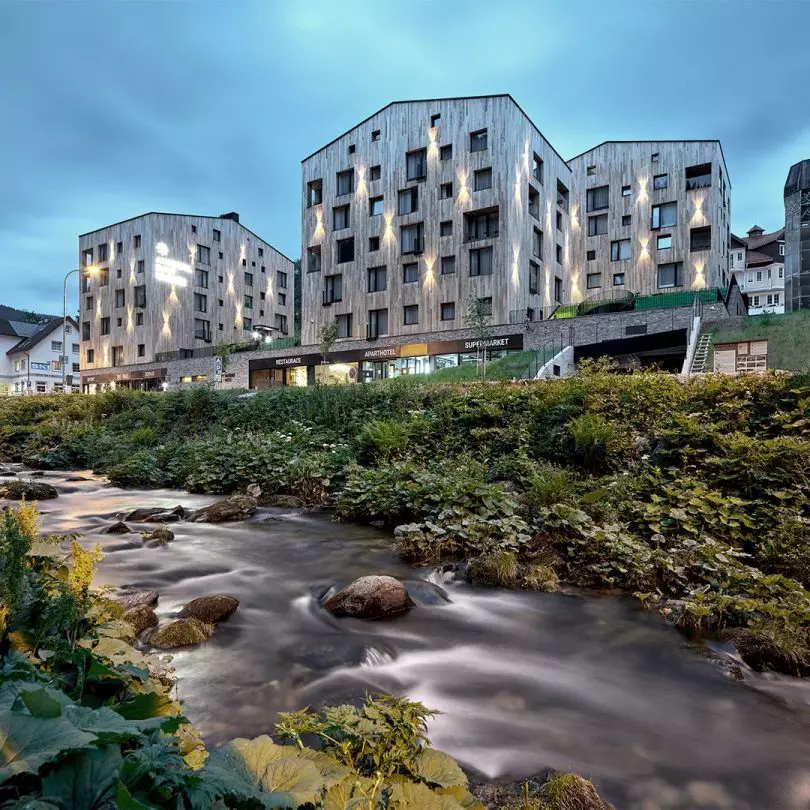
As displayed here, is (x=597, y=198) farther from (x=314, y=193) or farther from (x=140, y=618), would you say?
(x=140, y=618)

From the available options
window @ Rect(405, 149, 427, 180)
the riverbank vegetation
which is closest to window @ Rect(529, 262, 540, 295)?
window @ Rect(405, 149, 427, 180)

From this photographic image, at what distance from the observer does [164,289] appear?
52.1 m

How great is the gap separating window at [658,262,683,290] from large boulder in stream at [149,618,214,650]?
155ft

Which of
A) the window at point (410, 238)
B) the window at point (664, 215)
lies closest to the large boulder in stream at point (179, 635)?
the window at point (410, 238)

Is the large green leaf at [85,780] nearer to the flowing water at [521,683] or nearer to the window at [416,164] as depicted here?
the flowing water at [521,683]

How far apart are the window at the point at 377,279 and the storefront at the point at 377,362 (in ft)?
16.4

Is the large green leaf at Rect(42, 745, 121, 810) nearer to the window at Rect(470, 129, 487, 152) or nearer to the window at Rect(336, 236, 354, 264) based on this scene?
the window at Rect(470, 129, 487, 152)

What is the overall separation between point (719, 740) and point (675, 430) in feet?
24.2

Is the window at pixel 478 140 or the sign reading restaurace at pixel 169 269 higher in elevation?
the window at pixel 478 140

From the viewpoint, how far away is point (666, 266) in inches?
1747

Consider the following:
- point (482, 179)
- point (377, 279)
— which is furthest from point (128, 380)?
point (482, 179)

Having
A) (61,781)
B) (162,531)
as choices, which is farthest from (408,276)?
(61,781)

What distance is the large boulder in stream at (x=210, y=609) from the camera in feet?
17.6

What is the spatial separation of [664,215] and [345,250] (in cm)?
2716
